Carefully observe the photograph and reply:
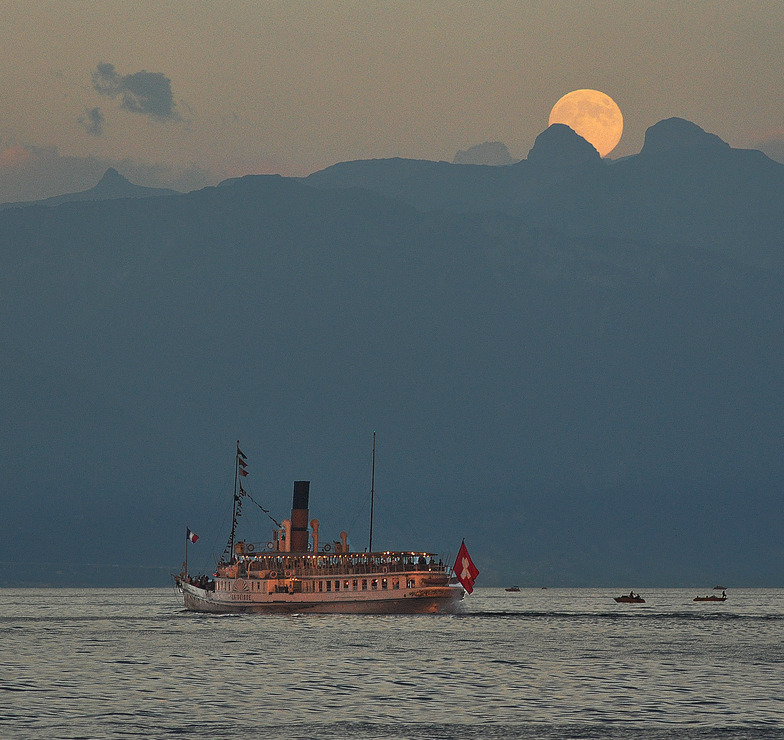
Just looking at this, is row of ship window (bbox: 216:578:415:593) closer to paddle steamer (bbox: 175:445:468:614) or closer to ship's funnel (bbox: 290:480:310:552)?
paddle steamer (bbox: 175:445:468:614)

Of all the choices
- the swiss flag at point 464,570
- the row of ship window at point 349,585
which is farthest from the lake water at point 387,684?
the row of ship window at point 349,585

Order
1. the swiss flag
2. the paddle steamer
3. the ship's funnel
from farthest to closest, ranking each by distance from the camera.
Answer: the ship's funnel
the paddle steamer
the swiss flag

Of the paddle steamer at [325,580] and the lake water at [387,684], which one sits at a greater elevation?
the paddle steamer at [325,580]

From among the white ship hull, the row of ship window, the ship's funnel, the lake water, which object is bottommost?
the lake water

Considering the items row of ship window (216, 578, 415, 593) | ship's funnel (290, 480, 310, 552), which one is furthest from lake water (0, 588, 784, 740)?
ship's funnel (290, 480, 310, 552)

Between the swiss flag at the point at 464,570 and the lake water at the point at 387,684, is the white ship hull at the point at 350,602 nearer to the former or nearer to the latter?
the lake water at the point at 387,684

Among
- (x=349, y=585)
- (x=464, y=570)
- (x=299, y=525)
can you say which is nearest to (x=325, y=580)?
(x=349, y=585)

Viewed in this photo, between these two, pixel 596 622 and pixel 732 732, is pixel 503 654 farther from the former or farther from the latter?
pixel 596 622

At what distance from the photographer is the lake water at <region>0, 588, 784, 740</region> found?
64.7 meters

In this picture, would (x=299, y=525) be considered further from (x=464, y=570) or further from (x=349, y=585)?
(x=464, y=570)

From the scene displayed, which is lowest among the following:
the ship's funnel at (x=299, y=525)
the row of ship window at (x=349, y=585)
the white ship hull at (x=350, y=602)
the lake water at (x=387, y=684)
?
the lake water at (x=387, y=684)

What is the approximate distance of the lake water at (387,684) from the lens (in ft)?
212

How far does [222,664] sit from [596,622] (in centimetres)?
9759

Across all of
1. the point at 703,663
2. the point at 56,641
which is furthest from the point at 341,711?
the point at 56,641
